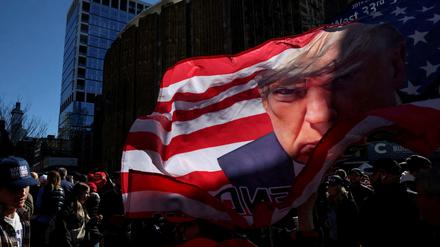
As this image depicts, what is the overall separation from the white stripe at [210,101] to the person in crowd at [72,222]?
7.31ft

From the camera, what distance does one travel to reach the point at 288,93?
286 centimetres

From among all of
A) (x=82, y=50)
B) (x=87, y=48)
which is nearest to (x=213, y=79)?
(x=82, y=50)

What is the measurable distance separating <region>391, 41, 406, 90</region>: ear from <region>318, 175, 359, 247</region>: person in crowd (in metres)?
2.41

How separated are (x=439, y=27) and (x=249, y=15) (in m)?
26.3

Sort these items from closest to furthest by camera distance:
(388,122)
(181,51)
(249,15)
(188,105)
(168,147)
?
1. (388,122)
2. (168,147)
3. (188,105)
4. (249,15)
5. (181,51)

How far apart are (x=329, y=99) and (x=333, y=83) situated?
0.14 m

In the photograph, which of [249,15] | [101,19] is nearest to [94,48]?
[101,19]

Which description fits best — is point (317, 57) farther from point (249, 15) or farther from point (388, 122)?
point (249, 15)

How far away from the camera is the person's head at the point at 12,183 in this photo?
2496mm

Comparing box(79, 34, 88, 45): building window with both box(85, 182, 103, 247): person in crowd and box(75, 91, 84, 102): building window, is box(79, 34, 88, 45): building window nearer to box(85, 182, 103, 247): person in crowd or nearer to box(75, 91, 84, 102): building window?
box(75, 91, 84, 102): building window

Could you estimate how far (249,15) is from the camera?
2789 centimetres

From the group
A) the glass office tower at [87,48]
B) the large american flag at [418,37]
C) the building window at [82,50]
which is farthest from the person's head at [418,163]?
the building window at [82,50]

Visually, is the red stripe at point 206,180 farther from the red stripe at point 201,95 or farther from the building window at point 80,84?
the building window at point 80,84

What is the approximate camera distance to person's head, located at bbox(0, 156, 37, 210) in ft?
8.19
